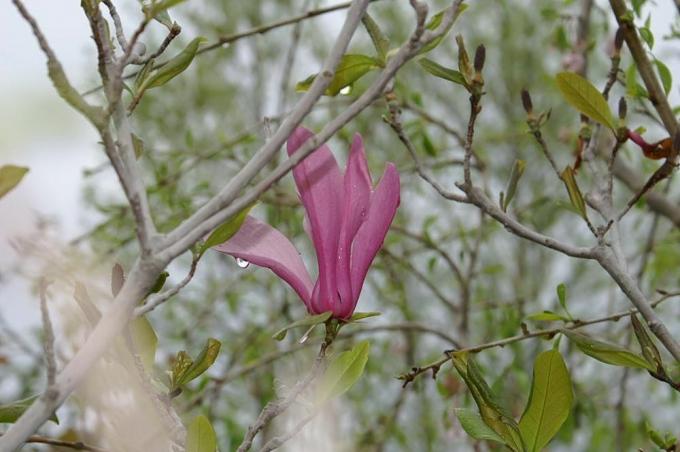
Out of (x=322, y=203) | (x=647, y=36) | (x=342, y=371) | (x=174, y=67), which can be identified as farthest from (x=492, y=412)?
(x=647, y=36)

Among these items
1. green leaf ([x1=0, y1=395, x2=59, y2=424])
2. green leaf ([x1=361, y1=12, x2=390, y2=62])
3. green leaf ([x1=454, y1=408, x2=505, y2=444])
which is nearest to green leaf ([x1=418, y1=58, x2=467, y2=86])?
green leaf ([x1=361, y1=12, x2=390, y2=62])

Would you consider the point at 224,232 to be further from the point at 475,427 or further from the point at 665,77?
the point at 665,77

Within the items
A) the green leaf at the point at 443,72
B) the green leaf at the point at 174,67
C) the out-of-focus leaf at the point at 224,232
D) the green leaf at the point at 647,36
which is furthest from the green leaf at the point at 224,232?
the green leaf at the point at 647,36

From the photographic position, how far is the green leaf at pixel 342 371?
0.75 metres

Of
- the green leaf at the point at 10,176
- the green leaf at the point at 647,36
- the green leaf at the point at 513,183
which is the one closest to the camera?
the green leaf at the point at 10,176

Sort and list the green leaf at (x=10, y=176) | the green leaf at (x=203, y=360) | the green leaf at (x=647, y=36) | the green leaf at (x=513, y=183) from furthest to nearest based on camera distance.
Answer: the green leaf at (x=647, y=36)
the green leaf at (x=513, y=183)
the green leaf at (x=203, y=360)
the green leaf at (x=10, y=176)

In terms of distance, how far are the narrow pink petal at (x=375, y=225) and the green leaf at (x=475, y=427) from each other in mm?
141

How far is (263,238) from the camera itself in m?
0.70

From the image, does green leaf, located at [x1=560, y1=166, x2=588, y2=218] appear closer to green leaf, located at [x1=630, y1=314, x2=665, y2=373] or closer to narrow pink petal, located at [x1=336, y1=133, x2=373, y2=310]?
green leaf, located at [x1=630, y1=314, x2=665, y2=373]

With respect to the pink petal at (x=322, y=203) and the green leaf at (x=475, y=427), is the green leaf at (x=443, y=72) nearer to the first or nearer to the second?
the pink petal at (x=322, y=203)

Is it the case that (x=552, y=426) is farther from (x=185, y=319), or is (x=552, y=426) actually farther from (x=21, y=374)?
(x=185, y=319)

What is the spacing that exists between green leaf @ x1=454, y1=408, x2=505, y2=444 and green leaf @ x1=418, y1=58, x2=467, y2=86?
0.91ft

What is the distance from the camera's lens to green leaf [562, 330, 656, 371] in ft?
2.48

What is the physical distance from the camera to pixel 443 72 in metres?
0.81
